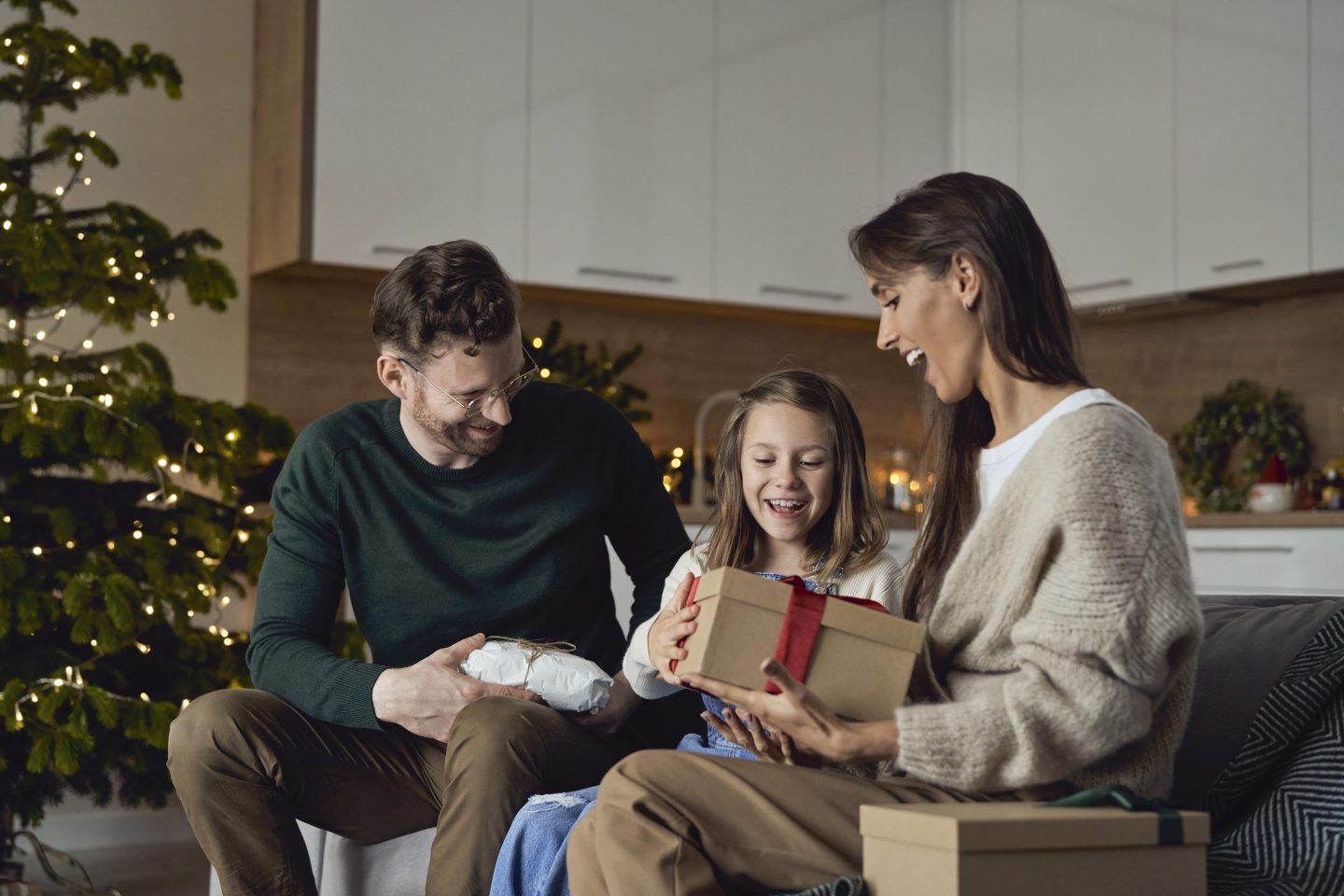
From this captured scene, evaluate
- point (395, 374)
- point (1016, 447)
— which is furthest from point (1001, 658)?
point (395, 374)

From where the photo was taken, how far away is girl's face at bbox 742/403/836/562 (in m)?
2.05

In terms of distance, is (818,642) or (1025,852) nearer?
(1025,852)

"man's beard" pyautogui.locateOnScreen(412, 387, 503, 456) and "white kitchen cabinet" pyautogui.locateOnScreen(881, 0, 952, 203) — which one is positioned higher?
"white kitchen cabinet" pyautogui.locateOnScreen(881, 0, 952, 203)

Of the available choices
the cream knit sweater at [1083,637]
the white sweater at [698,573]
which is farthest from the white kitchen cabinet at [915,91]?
the cream knit sweater at [1083,637]

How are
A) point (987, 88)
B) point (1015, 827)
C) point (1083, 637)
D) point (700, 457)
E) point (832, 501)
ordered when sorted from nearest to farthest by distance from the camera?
point (1015, 827) → point (1083, 637) → point (832, 501) → point (700, 457) → point (987, 88)

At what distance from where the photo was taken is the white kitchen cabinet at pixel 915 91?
4.80m

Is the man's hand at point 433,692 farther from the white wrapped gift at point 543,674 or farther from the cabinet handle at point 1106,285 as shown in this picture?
the cabinet handle at point 1106,285

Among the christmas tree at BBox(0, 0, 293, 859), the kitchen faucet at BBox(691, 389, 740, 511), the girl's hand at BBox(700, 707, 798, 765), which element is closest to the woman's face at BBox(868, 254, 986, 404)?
the girl's hand at BBox(700, 707, 798, 765)

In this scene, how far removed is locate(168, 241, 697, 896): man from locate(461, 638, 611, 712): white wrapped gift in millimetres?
19

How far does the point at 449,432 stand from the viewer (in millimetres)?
2166

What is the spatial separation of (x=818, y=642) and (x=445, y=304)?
3.09 ft

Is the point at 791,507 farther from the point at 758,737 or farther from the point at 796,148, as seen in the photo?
the point at 796,148

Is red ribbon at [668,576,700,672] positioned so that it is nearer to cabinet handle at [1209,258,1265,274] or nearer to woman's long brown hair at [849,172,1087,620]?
woman's long brown hair at [849,172,1087,620]

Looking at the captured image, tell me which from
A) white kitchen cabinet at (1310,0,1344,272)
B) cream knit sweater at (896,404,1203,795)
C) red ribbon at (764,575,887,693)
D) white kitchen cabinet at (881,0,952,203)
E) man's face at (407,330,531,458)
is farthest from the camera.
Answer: white kitchen cabinet at (881,0,952,203)
